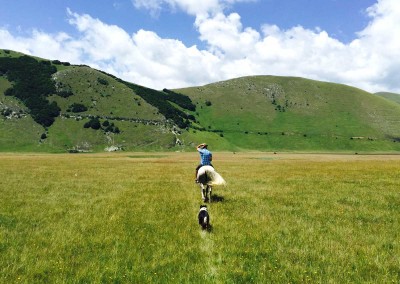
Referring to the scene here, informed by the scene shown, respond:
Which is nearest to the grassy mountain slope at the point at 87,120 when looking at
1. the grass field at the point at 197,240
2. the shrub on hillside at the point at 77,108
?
the shrub on hillside at the point at 77,108

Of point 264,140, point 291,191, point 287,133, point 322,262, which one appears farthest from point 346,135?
point 322,262

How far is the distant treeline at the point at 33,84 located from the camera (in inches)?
5925

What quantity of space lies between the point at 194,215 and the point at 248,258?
5986 millimetres

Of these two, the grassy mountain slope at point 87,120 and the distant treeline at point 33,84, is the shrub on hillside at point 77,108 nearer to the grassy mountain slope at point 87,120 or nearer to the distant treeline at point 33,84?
the grassy mountain slope at point 87,120

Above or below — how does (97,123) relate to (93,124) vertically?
above

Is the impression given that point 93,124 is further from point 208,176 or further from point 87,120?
point 208,176

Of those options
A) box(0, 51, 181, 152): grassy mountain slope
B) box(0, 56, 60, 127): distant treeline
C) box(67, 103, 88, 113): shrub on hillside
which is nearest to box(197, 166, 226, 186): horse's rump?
box(0, 51, 181, 152): grassy mountain slope

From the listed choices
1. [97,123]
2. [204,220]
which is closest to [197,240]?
[204,220]

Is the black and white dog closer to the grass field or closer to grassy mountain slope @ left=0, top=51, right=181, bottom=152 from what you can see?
the grass field

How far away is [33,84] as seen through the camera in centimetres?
16488

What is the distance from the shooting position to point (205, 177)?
18359 mm

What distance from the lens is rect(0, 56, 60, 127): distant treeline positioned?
5925 inches

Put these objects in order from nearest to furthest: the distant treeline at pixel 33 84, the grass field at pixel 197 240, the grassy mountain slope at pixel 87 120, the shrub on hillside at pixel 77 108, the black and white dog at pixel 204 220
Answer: the grass field at pixel 197 240, the black and white dog at pixel 204 220, the grassy mountain slope at pixel 87 120, the distant treeline at pixel 33 84, the shrub on hillside at pixel 77 108

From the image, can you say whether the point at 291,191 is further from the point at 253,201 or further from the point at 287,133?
the point at 287,133
